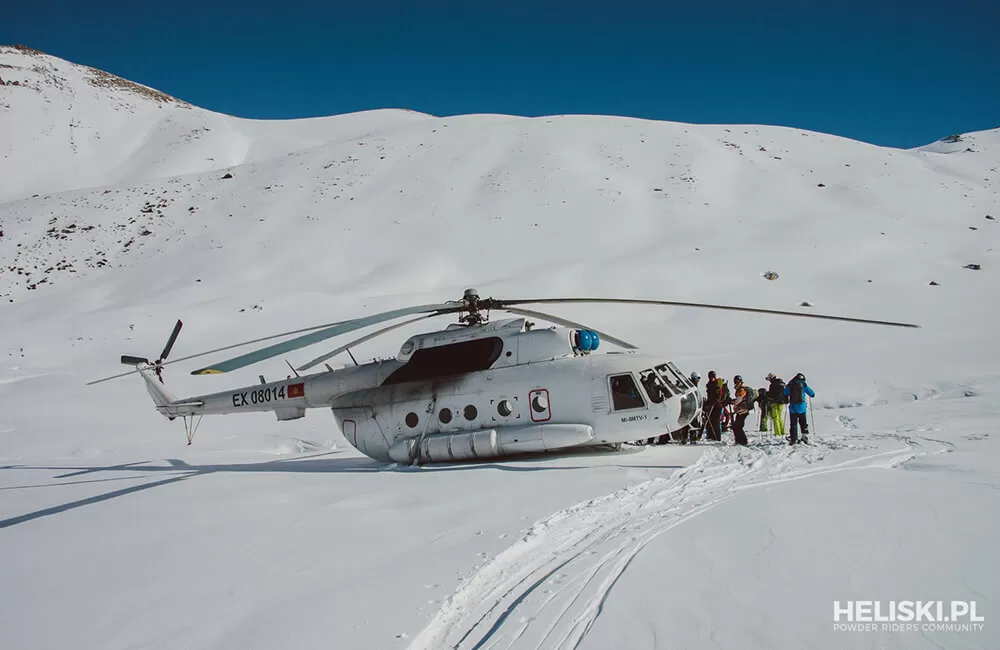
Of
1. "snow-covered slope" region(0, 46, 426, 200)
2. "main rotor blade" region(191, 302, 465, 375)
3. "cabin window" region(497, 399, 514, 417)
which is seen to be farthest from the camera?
"snow-covered slope" region(0, 46, 426, 200)

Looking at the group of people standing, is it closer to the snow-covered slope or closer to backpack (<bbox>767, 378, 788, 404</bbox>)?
backpack (<bbox>767, 378, 788, 404</bbox>)

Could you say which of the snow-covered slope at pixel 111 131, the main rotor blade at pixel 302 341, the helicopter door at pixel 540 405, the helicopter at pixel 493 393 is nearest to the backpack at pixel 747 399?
the helicopter at pixel 493 393

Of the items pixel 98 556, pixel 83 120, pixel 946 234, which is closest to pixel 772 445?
pixel 98 556

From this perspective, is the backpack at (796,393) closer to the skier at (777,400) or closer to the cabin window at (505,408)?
the skier at (777,400)

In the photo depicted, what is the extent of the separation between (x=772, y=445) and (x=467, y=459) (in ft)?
17.5

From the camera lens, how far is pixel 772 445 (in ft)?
34.2

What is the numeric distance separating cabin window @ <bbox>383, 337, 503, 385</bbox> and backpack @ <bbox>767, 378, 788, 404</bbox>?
5460 millimetres

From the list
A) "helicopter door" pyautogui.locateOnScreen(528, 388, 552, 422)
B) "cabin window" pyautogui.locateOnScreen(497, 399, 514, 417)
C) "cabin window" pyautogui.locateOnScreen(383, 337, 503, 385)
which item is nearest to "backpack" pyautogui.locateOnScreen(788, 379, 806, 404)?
"helicopter door" pyautogui.locateOnScreen(528, 388, 552, 422)

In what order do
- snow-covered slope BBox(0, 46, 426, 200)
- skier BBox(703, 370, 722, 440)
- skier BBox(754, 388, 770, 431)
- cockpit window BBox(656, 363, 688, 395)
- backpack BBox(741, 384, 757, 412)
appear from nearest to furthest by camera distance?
cockpit window BBox(656, 363, 688, 395) → backpack BBox(741, 384, 757, 412) → skier BBox(703, 370, 722, 440) → skier BBox(754, 388, 770, 431) → snow-covered slope BBox(0, 46, 426, 200)

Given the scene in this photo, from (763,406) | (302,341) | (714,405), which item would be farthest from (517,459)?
(763,406)

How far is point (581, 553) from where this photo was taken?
525 centimetres

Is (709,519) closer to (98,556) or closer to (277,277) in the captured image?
(98,556)

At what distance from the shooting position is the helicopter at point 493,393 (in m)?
9.54

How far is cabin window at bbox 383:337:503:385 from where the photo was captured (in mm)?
10141
